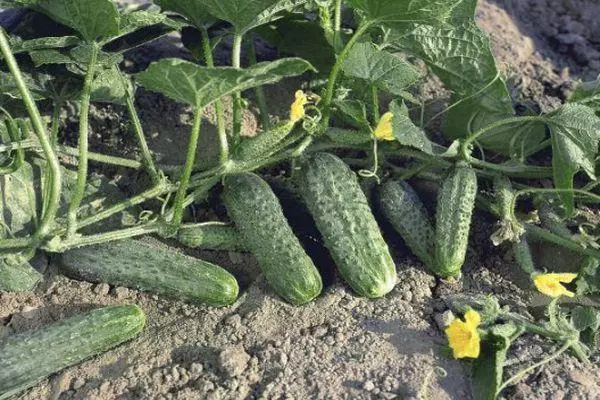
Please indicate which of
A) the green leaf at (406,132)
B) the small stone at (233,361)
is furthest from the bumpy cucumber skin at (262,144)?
the small stone at (233,361)

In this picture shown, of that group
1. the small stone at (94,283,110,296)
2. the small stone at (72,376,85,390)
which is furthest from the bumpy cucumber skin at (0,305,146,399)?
the small stone at (94,283,110,296)

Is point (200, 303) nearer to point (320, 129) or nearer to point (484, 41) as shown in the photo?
point (320, 129)

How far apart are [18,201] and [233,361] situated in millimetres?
1127

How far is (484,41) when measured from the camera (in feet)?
10.8

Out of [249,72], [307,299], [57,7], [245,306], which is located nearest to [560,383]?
[307,299]

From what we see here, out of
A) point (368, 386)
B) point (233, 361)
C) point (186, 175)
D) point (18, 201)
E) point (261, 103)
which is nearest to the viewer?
point (368, 386)

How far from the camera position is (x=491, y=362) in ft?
9.32

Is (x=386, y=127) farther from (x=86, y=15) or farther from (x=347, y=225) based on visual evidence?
(x=86, y=15)

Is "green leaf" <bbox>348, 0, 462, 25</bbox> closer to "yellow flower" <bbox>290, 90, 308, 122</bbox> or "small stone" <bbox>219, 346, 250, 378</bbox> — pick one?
"yellow flower" <bbox>290, 90, 308, 122</bbox>

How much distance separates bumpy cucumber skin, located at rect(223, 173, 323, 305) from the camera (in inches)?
121

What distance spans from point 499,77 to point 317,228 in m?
0.97

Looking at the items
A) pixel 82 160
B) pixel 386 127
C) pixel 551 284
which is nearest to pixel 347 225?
pixel 386 127

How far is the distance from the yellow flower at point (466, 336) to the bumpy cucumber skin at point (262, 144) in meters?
0.98

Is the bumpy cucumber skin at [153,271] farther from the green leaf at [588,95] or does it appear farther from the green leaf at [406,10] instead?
the green leaf at [588,95]
